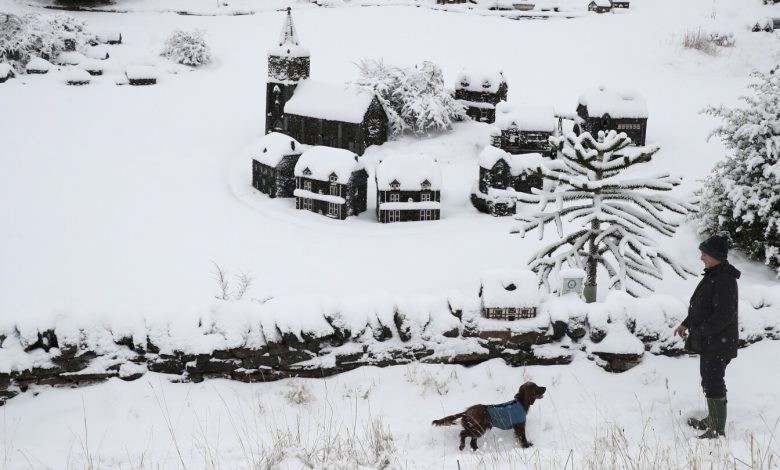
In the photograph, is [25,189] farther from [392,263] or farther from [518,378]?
[518,378]

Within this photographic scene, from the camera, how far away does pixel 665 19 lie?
35.3m

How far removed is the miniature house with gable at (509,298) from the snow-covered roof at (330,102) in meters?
16.1

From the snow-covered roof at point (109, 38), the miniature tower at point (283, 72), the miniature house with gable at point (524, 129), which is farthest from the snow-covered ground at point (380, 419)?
the snow-covered roof at point (109, 38)

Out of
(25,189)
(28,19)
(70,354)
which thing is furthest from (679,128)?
(28,19)

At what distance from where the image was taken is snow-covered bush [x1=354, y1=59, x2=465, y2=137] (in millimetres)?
23422

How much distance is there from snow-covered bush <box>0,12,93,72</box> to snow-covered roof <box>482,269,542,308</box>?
96.8ft

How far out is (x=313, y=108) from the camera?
2328 cm

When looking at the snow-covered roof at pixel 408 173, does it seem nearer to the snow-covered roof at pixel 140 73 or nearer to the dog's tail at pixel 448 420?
the dog's tail at pixel 448 420

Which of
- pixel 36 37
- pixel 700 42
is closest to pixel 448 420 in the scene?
pixel 700 42

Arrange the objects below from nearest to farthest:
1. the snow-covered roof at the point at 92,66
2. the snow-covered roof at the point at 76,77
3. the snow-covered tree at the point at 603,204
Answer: the snow-covered tree at the point at 603,204 < the snow-covered roof at the point at 76,77 < the snow-covered roof at the point at 92,66

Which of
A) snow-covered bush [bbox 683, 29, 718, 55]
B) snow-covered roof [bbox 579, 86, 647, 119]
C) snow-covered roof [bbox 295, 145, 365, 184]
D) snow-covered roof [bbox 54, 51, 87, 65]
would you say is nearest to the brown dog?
snow-covered roof [bbox 295, 145, 365, 184]

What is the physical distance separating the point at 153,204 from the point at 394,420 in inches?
550

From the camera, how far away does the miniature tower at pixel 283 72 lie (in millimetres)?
23688

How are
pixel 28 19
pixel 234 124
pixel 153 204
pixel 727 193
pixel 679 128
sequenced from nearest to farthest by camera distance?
pixel 727 193 → pixel 153 204 → pixel 679 128 → pixel 234 124 → pixel 28 19
